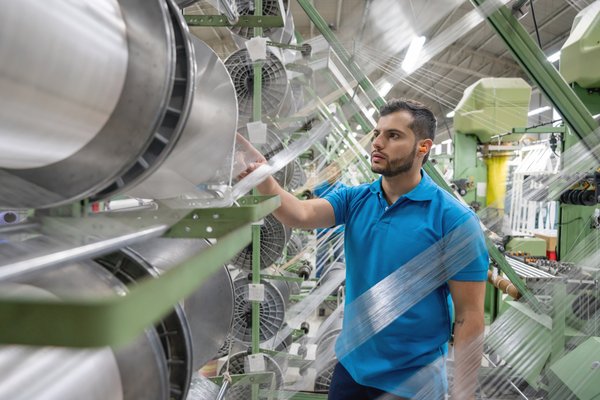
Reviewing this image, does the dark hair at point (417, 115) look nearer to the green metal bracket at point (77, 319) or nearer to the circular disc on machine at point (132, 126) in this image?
the circular disc on machine at point (132, 126)

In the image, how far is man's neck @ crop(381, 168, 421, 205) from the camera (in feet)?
5.67

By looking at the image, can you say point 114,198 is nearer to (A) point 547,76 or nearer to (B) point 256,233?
(B) point 256,233

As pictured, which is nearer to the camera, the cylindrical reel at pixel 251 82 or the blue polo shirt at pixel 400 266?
the blue polo shirt at pixel 400 266

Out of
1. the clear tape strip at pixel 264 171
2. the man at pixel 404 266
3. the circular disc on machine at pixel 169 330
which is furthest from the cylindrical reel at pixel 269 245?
the circular disc on machine at pixel 169 330

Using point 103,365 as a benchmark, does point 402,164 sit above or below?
above

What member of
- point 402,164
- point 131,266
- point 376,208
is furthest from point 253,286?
point 131,266

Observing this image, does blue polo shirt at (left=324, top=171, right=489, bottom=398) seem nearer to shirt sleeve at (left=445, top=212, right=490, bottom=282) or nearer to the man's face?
shirt sleeve at (left=445, top=212, right=490, bottom=282)

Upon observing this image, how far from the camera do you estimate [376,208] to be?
175 cm

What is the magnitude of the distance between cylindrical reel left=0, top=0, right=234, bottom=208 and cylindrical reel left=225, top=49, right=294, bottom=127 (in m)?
1.71

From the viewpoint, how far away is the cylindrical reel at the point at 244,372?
2396mm

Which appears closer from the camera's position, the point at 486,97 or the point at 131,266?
the point at 131,266

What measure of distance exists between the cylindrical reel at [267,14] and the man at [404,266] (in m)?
0.72

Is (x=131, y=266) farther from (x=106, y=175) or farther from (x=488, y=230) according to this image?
(x=488, y=230)

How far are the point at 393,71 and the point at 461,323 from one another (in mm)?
1263
